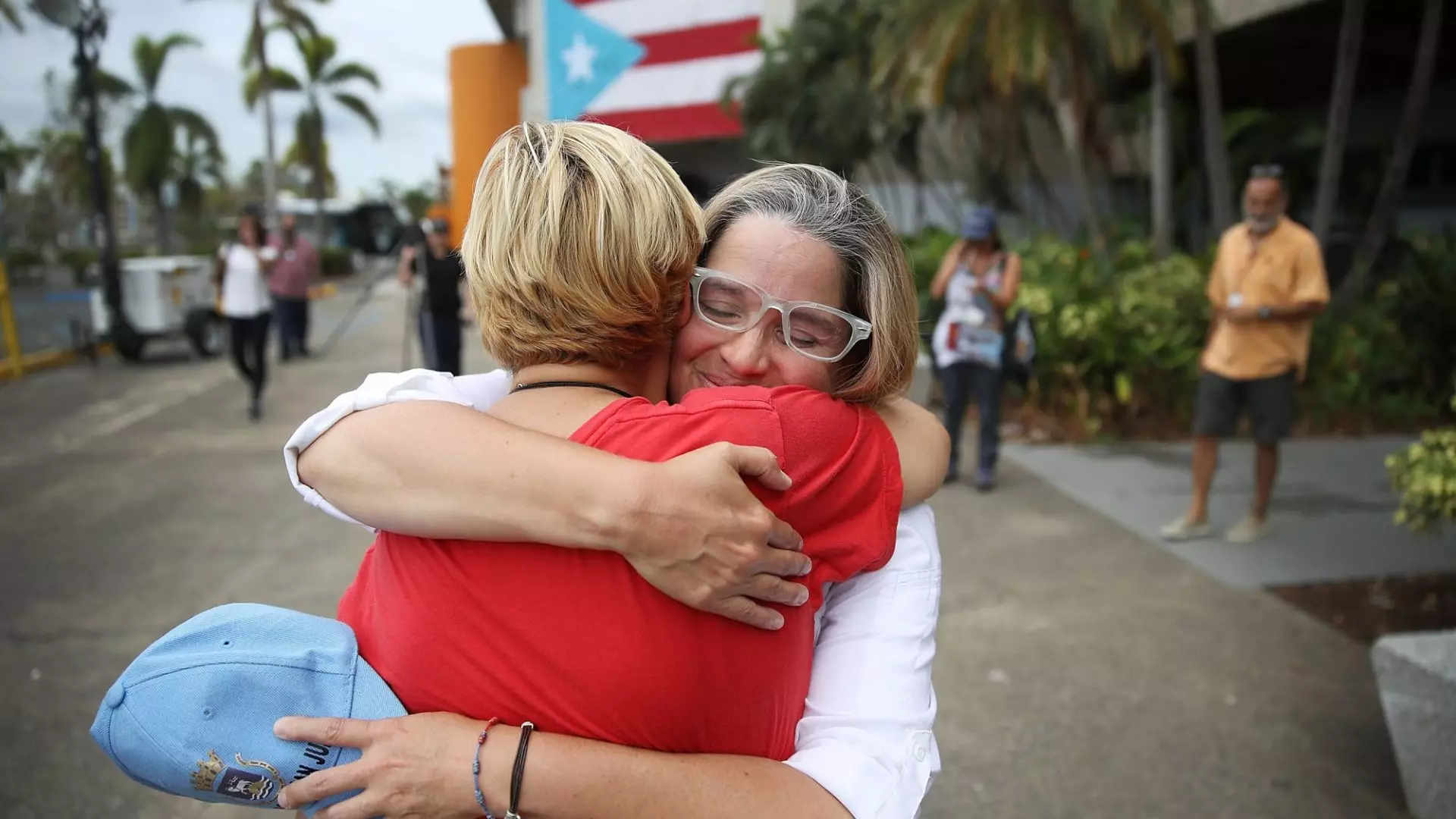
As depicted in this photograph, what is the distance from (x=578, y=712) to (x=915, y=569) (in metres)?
0.51

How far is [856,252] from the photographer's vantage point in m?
1.48

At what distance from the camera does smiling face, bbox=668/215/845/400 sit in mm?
1443

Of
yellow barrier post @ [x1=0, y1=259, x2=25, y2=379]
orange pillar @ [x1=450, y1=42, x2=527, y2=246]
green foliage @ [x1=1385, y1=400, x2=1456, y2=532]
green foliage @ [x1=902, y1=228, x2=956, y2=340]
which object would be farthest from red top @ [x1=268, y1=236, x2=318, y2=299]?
orange pillar @ [x1=450, y1=42, x2=527, y2=246]

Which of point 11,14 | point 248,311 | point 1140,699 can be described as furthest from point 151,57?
point 1140,699

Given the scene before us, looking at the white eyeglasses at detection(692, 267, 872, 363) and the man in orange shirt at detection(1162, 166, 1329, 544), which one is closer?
the white eyeglasses at detection(692, 267, 872, 363)

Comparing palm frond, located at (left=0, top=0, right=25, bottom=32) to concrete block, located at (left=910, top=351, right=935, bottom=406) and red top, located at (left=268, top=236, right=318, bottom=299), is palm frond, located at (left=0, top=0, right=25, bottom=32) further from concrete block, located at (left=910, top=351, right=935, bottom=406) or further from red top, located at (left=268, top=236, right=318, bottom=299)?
concrete block, located at (left=910, top=351, right=935, bottom=406)

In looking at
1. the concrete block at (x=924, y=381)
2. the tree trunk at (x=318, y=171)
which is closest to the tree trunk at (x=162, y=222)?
the tree trunk at (x=318, y=171)

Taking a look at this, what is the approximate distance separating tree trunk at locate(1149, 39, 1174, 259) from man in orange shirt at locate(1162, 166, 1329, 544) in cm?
576

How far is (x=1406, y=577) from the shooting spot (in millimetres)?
4965

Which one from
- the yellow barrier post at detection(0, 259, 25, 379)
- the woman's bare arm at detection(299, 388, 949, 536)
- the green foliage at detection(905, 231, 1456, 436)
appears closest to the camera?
the woman's bare arm at detection(299, 388, 949, 536)

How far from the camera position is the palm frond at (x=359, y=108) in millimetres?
38312

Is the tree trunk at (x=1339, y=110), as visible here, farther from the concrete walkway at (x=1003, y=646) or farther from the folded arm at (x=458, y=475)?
the folded arm at (x=458, y=475)

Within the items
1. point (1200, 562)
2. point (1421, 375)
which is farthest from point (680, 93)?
point (1200, 562)

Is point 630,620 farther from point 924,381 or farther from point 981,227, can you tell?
point 924,381
